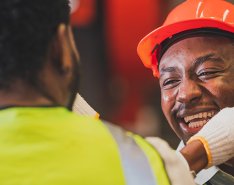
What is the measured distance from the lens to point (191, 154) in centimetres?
201

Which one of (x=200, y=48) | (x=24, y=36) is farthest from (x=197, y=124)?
(x=24, y=36)

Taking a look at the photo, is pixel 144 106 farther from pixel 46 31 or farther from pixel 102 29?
pixel 46 31

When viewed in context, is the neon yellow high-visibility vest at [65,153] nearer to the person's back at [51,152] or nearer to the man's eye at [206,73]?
the person's back at [51,152]

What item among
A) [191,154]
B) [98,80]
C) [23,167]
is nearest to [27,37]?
[23,167]

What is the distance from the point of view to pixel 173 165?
1.73 m

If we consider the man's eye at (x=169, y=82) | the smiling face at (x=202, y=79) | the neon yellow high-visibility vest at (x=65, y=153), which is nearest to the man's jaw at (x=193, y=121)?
the smiling face at (x=202, y=79)

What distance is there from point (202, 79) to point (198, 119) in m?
0.15

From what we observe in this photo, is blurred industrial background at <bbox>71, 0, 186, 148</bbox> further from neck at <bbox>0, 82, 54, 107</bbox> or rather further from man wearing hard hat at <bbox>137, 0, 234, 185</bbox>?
neck at <bbox>0, 82, 54, 107</bbox>

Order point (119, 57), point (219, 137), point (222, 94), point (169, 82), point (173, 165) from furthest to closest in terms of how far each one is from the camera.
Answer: point (119, 57), point (169, 82), point (222, 94), point (219, 137), point (173, 165)

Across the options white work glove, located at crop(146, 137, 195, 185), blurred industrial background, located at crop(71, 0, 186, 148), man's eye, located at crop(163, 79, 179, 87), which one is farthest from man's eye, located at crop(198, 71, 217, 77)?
blurred industrial background, located at crop(71, 0, 186, 148)

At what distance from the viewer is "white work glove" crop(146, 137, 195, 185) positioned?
170cm

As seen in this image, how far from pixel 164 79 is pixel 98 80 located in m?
4.21

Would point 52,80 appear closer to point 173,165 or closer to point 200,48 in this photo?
point 173,165

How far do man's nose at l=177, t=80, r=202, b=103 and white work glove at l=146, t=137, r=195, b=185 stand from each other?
85 centimetres
